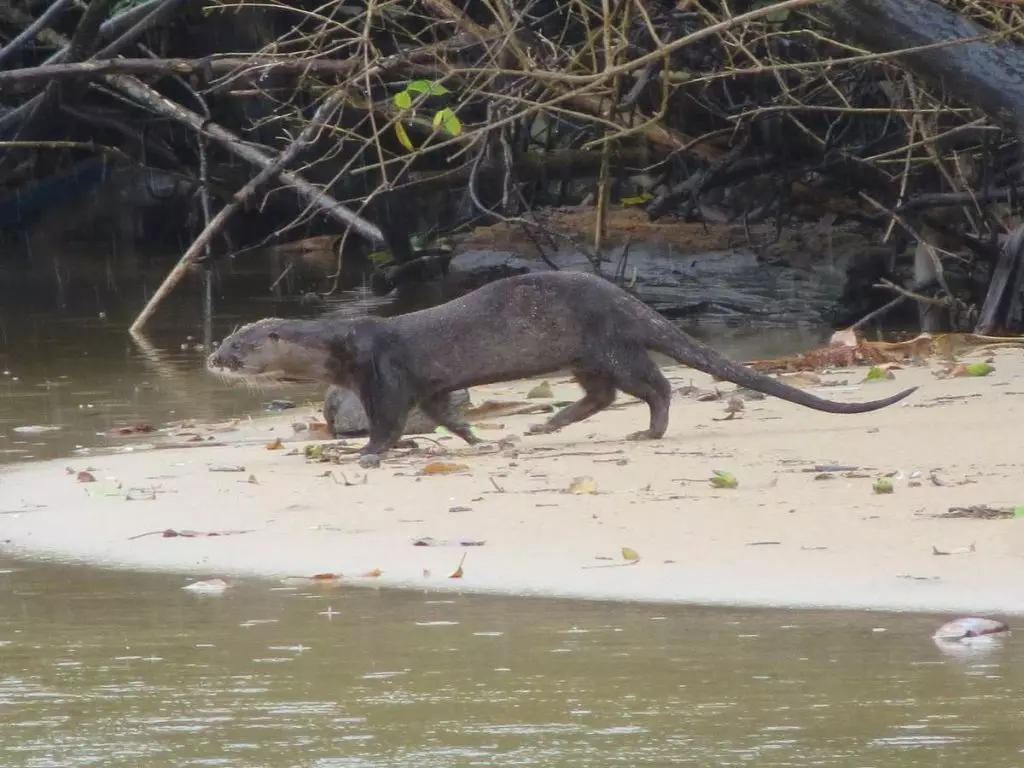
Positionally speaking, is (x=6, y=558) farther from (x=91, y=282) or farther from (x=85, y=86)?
(x=91, y=282)

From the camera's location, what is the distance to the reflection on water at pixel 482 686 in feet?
10.4

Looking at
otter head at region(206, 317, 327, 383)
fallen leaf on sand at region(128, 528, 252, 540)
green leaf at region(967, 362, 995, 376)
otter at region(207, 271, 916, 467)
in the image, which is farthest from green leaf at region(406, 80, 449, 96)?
green leaf at region(967, 362, 995, 376)

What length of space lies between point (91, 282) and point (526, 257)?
404cm

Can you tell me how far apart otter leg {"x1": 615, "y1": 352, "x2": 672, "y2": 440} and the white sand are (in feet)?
0.28

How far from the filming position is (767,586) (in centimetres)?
425

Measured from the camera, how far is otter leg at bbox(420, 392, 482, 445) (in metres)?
6.87

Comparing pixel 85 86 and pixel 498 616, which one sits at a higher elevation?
pixel 85 86

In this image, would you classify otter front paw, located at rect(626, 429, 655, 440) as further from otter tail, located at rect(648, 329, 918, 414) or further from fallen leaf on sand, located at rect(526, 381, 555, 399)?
fallen leaf on sand, located at rect(526, 381, 555, 399)

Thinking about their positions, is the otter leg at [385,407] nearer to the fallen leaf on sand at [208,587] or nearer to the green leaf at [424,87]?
the green leaf at [424,87]

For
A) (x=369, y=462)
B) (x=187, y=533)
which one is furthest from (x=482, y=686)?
(x=369, y=462)

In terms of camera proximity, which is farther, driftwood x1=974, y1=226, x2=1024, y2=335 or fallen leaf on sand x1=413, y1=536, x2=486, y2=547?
driftwood x1=974, y1=226, x2=1024, y2=335

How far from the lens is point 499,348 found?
22.7 ft

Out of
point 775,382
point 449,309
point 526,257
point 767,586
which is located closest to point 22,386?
point 449,309

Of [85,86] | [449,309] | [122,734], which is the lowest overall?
[122,734]
